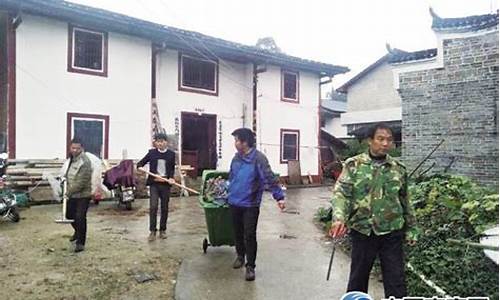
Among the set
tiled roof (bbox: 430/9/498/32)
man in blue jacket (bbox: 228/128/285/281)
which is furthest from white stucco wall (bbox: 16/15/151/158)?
man in blue jacket (bbox: 228/128/285/281)

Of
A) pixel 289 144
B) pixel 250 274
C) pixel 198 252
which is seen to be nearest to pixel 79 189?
pixel 198 252

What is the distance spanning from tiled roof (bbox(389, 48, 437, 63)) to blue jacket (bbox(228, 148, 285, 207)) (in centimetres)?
729

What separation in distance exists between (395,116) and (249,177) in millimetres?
22660

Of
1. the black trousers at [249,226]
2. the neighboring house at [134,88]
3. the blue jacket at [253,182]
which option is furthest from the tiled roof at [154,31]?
the black trousers at [249,226]

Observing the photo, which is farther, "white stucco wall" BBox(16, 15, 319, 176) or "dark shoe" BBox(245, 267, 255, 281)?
"white stucco wall" BBox(16, 15, 319, 176)

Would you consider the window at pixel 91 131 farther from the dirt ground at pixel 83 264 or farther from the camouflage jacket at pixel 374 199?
the camouflage jacket at pixel 374 199

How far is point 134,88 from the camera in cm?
1368

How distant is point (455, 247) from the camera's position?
16.3 ft

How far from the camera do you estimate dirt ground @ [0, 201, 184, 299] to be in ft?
14.7

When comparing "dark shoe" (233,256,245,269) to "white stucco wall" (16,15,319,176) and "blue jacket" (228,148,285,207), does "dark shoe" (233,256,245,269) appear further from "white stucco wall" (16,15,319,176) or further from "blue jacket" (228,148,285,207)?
"white stucco wall" (16,15,319,176)

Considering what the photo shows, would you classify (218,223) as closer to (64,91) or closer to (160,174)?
(160,174)

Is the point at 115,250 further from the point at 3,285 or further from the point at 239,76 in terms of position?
the point at 239,76

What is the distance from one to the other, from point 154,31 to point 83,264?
9.68m

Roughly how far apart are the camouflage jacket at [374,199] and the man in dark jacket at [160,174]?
4137mm
